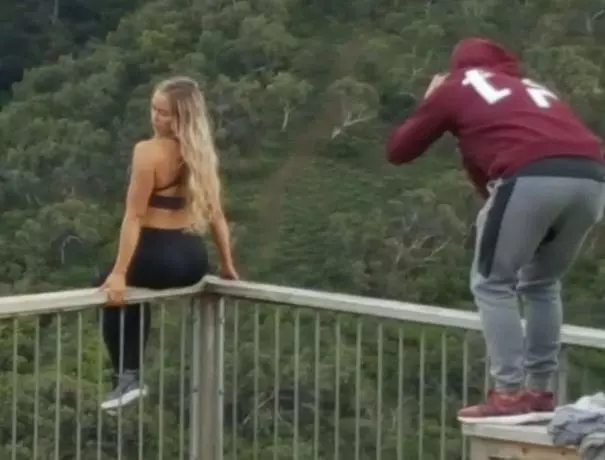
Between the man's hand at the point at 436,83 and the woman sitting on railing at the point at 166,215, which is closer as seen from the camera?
the man's hand at the point at 436,83

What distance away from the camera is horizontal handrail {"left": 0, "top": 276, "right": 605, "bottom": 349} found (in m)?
4.80

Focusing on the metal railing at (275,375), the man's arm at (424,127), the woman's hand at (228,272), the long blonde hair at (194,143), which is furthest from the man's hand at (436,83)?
the woman's hand at (228,272)

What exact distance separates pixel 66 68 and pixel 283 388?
3711 centimetres

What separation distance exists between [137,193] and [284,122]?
34.3 m

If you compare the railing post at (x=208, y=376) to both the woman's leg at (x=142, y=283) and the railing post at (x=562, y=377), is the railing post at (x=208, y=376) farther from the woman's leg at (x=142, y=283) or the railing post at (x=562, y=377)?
the railing post at (x=562, y=377)

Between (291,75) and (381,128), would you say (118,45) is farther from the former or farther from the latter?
(381,128)

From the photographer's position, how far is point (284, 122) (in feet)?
130

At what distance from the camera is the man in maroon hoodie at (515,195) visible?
4434mm

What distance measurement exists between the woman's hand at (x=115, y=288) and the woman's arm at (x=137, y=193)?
18 cm

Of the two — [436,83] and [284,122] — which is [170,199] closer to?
[436,83]

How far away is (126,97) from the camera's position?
40.8m

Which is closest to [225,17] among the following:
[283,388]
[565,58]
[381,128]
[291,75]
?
[291,75]

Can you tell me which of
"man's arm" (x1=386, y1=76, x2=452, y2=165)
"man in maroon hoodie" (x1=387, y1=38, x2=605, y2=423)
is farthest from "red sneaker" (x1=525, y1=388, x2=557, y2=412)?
"man's arm" (x1=386, y1=76, x2=452, y2=165)

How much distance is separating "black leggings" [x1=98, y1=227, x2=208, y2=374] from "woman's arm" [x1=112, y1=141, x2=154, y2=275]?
92 mm
